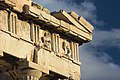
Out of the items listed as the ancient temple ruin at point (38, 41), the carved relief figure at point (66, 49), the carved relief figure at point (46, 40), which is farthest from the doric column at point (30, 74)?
the carved relief figure at point (66, 49)

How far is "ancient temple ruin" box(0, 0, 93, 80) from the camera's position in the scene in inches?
763

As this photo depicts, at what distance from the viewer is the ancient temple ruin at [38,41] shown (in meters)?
19.4

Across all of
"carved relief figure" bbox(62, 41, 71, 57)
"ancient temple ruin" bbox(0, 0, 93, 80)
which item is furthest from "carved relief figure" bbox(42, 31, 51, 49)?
"carved relief figure" bbox(62, 41, 71, 57)

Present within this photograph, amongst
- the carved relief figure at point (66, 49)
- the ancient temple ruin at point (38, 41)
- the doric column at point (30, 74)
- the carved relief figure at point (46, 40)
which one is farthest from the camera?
the carved relief figure at point (66, 49)

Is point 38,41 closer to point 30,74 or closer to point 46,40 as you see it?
point 46,40

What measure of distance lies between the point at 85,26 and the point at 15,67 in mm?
3347

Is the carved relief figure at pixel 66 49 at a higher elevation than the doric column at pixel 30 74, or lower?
higher

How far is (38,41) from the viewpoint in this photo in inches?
803

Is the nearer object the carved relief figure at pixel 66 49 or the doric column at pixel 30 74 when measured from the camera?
the doric column at pixel 30 74

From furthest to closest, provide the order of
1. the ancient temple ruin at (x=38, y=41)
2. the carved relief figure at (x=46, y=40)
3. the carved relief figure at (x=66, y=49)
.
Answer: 1. the carved relief figure at (x=66, y=49)
2. the carved relief figure at (x=46, y=40)
3. the ancient temple ruin at (x=38, y=41)

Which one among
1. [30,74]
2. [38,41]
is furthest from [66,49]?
[30,74]

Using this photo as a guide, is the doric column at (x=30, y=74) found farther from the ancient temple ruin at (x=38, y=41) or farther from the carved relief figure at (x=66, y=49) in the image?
the carved relief figure at (x=66, y=49)

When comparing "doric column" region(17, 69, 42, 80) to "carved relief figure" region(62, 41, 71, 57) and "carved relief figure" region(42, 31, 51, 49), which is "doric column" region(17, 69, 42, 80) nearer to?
"carved relief figure" region(42, 31, 51, 49)

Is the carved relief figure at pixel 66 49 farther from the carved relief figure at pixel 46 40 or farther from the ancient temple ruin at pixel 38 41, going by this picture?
the carved relief figure at pixel 46 40
